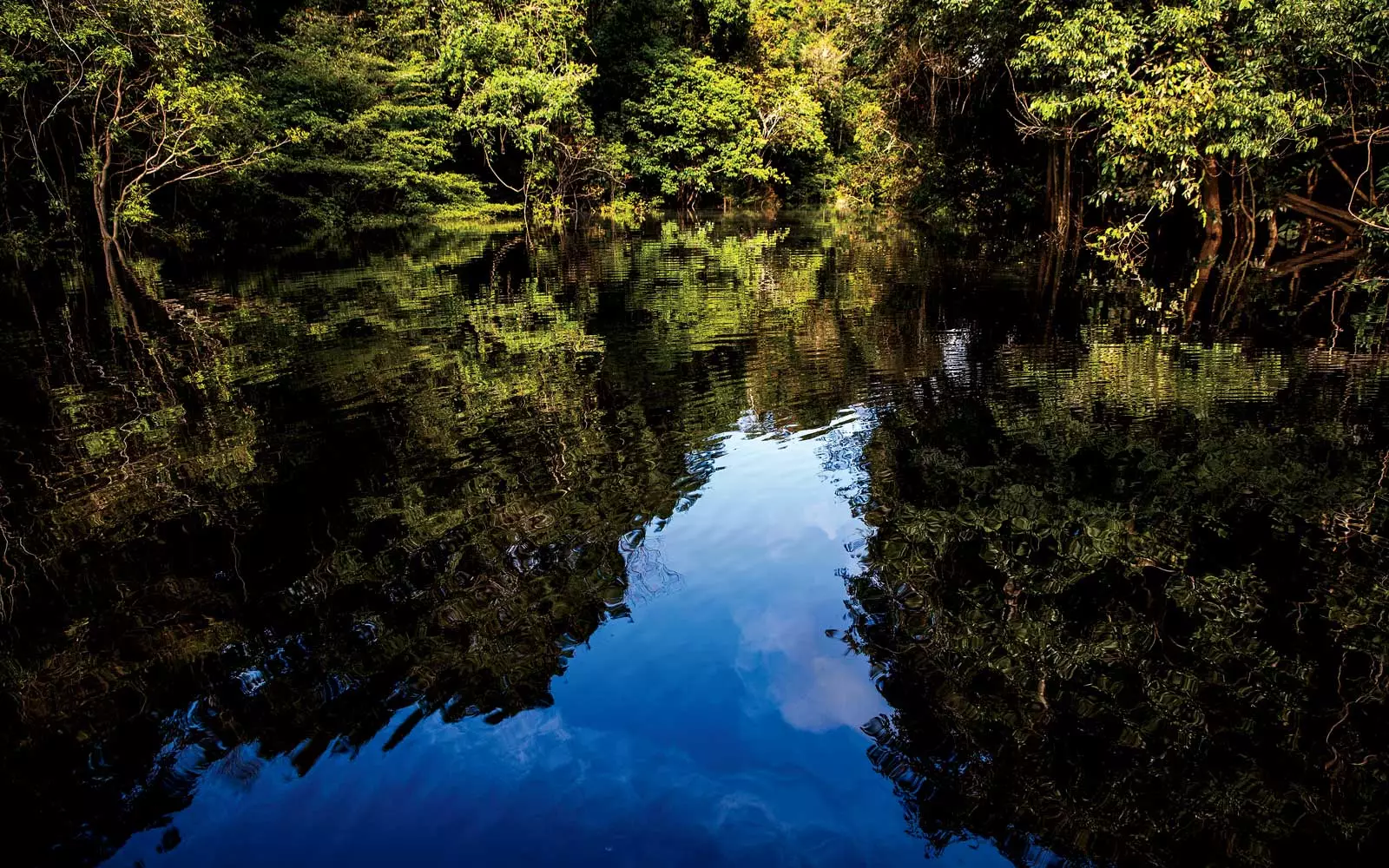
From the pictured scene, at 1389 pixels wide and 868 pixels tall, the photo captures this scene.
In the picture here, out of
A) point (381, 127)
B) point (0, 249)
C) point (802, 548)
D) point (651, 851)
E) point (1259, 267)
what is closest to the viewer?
point (651, 851)

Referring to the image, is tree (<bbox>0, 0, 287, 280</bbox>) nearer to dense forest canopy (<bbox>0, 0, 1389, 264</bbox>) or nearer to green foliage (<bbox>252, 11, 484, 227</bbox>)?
dense forest canopy (<bbox>0, 0, 1389, 264</bbox>)

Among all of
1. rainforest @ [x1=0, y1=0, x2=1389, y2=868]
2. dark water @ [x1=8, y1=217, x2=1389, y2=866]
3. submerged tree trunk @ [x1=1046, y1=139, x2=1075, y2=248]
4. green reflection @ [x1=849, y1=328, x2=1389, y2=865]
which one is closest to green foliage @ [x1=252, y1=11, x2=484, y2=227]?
rainforest @ [x1=0, y1=0, x2=1389, y2=868]

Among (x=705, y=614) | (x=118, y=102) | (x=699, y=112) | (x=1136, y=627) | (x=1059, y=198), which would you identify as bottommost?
(x=705, y=614)

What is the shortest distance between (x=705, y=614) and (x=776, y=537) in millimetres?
1258

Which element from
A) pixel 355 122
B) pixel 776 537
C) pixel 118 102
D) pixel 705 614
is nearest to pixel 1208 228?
pixel 776 537

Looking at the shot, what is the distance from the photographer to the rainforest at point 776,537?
3738 millimetres

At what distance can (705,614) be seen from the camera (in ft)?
17.6

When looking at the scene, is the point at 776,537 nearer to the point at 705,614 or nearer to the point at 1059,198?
the point at 705,614

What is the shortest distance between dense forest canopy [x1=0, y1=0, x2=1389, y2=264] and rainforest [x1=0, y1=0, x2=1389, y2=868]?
0.20 m

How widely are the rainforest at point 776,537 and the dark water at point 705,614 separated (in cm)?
3

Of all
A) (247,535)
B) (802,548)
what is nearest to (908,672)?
(802,548)

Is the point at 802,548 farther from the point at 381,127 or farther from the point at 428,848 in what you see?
the point at 381,127

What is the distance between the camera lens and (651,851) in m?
3.51

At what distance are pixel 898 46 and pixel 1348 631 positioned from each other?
2212 cm
